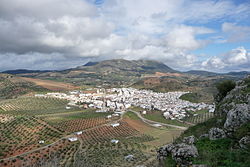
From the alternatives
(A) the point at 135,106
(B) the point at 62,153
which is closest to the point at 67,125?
(B) the point at 62,153

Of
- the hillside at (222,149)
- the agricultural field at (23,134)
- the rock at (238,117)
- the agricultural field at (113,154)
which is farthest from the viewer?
the agricultural field at (23,134)

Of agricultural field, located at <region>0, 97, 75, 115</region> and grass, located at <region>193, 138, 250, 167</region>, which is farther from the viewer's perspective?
agricultural field, located at <region>0, 97, 75, 115</region>

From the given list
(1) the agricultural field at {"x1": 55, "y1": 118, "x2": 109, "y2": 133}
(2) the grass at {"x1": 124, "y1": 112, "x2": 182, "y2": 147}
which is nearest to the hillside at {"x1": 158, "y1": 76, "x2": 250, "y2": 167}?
(2) the grass at {"x1": 124, "y1": 112, "x2": 182, "y2": 147}

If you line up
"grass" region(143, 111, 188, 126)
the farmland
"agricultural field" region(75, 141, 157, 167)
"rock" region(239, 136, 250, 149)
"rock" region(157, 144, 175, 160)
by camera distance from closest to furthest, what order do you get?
"rock" region(239, 136, 250, 149), "rock" region(157, 144, 175, 160), "agricultural field" region(75, 141, 157, 167), the farmland, "grass" region(143, 111, 188, 126)

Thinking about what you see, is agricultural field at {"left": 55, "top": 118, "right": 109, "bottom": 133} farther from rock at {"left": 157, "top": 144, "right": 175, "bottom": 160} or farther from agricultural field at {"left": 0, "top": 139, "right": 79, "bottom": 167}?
rock at {"left": 157, "top": 144, "right": 175, "bottom": 160}

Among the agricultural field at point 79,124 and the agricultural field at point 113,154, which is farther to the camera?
the agricultural field at point 79,124

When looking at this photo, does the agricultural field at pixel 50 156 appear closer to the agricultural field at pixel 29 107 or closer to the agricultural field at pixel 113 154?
the agricultural field at pixel 113 154

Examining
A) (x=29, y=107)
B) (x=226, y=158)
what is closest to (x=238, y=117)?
(x=226, y=158)

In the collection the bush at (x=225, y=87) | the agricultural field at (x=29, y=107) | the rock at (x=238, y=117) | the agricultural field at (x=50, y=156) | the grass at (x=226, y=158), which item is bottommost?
the agricultural field at (x=50, y=156)

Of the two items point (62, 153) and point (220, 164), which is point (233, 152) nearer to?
point (220, 164)

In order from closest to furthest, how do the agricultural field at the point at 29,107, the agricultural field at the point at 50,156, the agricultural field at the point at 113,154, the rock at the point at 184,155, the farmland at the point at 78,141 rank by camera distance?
the rock at the point at 184,155, the agricultural field at the point at 113,154, the agricultural field at the point at 50,156, the farmland at the point at 78,141, the agricultural field at the point at 29,107

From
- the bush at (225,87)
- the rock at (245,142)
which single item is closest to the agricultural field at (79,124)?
the bush at (225,87)

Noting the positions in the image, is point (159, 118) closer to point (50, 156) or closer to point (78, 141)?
point (78, 141)
